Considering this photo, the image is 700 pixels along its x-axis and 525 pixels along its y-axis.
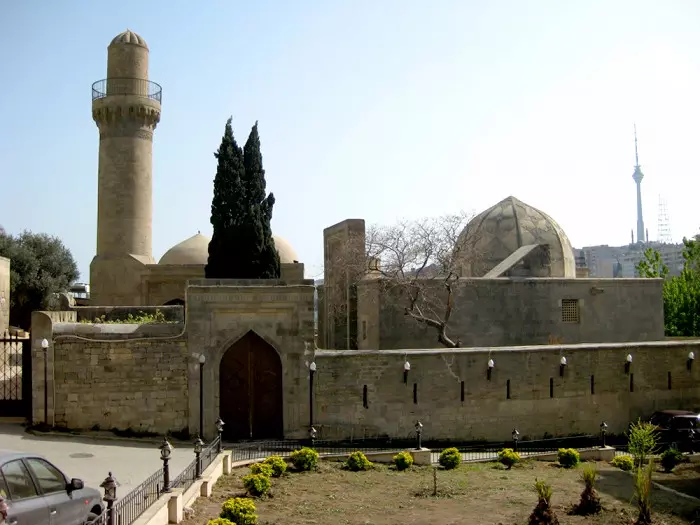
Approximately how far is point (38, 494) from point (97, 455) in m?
8.14

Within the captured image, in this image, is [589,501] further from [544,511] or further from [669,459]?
[669,459]

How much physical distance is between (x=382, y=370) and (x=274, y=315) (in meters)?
3.25

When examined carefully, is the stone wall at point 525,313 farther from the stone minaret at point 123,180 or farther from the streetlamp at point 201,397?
the stone minaret at point 123,180

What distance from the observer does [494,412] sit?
2162 cm

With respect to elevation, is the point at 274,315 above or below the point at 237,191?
below

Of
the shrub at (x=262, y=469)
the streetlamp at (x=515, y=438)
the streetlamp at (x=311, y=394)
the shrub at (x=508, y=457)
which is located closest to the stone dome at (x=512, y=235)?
the streetlamp at (x=515, y=438)

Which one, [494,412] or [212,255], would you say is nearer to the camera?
[494,412]

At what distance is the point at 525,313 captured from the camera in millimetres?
26766

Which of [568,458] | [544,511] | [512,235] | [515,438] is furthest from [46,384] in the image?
[512,235]

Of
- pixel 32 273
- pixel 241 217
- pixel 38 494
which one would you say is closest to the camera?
pixel 38 494

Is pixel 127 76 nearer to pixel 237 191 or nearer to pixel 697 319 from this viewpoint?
pixel 237 191

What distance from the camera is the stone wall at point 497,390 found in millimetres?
20266

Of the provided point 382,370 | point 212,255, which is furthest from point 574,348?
point 212,255

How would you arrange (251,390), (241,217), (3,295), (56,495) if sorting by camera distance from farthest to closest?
(3,295)
(241,217)
(251,390)
(56,495)
